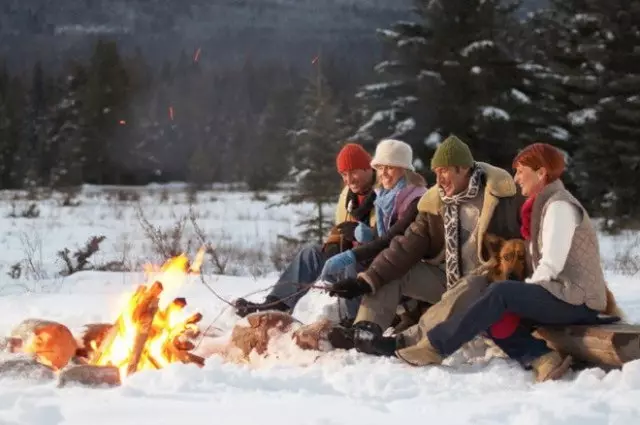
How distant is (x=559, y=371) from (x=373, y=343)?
3.68 ft

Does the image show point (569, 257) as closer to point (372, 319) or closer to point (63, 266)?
point (372, 319)

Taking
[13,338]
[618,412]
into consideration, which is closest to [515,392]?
[618,412]

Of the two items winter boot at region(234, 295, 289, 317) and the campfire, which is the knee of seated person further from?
winter boot at region(234, 295, 289, 317)

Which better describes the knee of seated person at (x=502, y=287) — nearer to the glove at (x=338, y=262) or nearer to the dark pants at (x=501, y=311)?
the dark pants at (x=501, y=311)

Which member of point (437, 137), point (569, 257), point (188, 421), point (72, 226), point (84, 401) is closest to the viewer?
point (188, 421)

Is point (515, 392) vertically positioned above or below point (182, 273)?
below

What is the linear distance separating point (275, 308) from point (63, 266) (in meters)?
6.45

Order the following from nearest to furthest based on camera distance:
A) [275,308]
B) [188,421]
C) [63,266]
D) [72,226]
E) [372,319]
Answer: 1. [188,421]
2. [372,319]
3. [275,308]
4. [63,266]
5. [72,226]

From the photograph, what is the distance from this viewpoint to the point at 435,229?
5387 mm

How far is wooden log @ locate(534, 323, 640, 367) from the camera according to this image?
172 inches

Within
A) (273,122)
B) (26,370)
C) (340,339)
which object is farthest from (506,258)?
(273,122)

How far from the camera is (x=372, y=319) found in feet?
17.4

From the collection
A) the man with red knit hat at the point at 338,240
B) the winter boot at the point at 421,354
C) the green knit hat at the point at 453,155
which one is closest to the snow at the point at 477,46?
the man with red knit hat at the point at 338,240

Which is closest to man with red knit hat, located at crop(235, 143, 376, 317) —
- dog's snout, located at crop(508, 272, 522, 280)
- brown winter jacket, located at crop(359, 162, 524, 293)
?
brown winter jacket, located at crop(359, 162, 524, 293)
